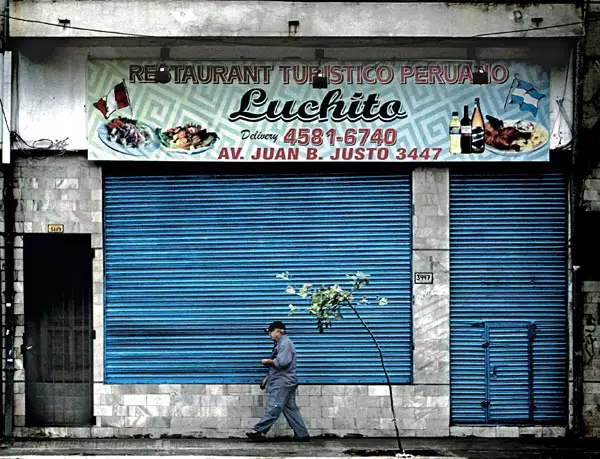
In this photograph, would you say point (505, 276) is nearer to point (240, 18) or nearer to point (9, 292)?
point (240, 18)

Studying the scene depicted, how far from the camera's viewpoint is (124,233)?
47.2 ft

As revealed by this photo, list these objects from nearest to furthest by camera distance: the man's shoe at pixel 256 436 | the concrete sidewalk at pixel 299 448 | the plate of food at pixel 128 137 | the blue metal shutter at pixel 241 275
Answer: the concrete sidewalk at pixel 299 448 → the man's shoe at pixel 256 436 → the plate of food at pixel 128 137 → the blue metal shutter at pixel 241 275

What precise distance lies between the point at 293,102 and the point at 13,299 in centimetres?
480

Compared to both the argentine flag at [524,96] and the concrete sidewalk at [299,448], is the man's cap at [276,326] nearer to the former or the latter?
the concrete sidewalk at [299,448]

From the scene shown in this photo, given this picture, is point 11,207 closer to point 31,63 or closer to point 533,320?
point 31,63

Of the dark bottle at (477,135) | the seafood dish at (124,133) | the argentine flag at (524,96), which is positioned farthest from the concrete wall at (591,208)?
the seafood dish at (124,133)

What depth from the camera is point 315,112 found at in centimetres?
1427

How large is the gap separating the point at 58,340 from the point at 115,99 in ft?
11.6

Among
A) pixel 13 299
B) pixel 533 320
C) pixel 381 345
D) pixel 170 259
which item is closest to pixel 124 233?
pixel 170 259

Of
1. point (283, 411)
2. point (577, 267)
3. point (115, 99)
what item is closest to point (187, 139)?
point (115, 99)

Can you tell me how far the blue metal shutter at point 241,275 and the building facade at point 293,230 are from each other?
3cm

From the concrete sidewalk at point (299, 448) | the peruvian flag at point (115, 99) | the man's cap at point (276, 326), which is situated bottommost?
the concrete sidewalk at point (299, 448)

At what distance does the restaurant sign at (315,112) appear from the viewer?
14.2 m

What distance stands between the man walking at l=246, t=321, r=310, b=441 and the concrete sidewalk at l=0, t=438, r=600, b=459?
0.79 ft
